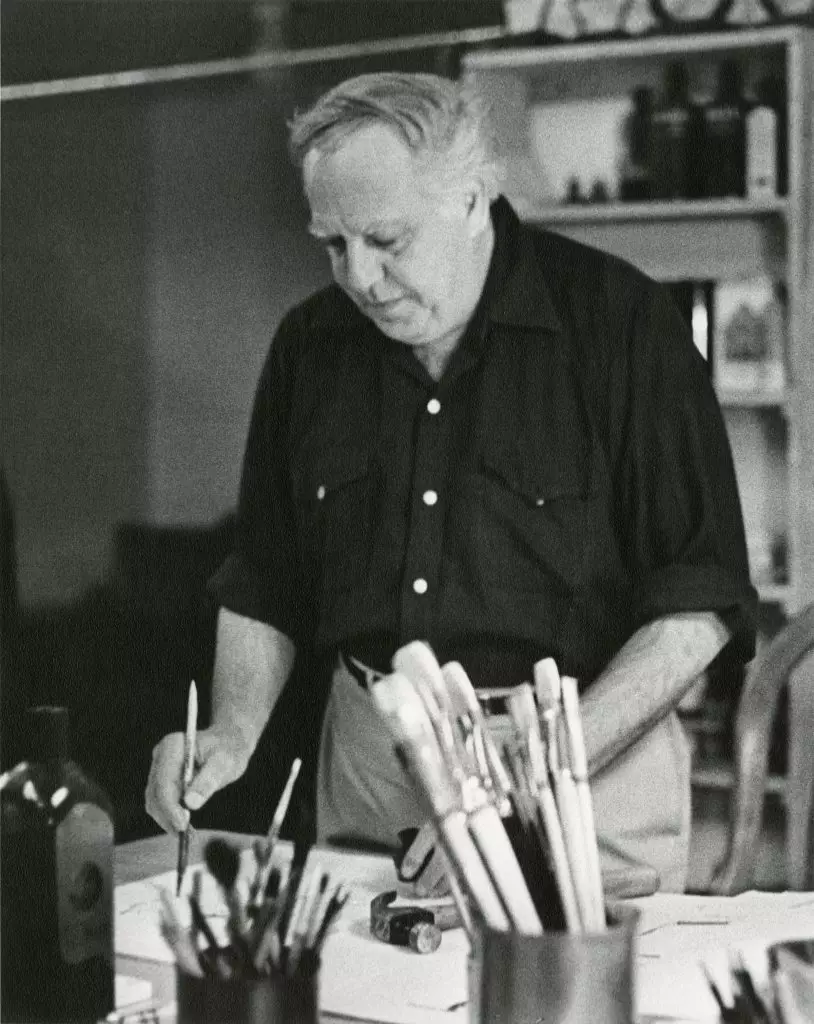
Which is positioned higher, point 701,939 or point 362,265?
point 362,265

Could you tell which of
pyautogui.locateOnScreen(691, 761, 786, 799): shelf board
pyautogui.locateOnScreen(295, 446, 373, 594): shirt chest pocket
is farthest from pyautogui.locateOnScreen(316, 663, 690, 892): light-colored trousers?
pyautogui.locateOnScreen(691, 761, 786, 799): shelf board

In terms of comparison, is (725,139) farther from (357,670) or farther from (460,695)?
(460,695)

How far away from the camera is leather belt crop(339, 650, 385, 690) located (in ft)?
5.61

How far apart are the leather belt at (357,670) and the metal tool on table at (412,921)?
16.0 inches

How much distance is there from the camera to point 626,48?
3.18 metres

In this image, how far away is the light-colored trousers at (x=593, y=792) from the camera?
64.5 inches

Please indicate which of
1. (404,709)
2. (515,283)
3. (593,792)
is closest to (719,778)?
(593,792)

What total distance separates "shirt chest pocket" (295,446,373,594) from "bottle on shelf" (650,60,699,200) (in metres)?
1.74

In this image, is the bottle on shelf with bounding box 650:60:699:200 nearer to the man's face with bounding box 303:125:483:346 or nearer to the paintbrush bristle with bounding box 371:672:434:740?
the man's face with bounding box 303:125:483:346

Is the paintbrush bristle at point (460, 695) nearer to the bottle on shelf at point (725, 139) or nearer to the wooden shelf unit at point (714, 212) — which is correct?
the wooden shelf unit at point (714, 212)

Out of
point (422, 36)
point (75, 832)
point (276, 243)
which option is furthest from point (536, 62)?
point (75, 832)

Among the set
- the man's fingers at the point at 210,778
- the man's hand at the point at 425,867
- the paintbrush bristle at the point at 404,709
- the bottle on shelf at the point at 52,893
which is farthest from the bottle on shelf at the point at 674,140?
the paintbrush bristle at the point at 404,709

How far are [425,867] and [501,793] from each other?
14.8 inches

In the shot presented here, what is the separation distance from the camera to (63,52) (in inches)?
65.1
